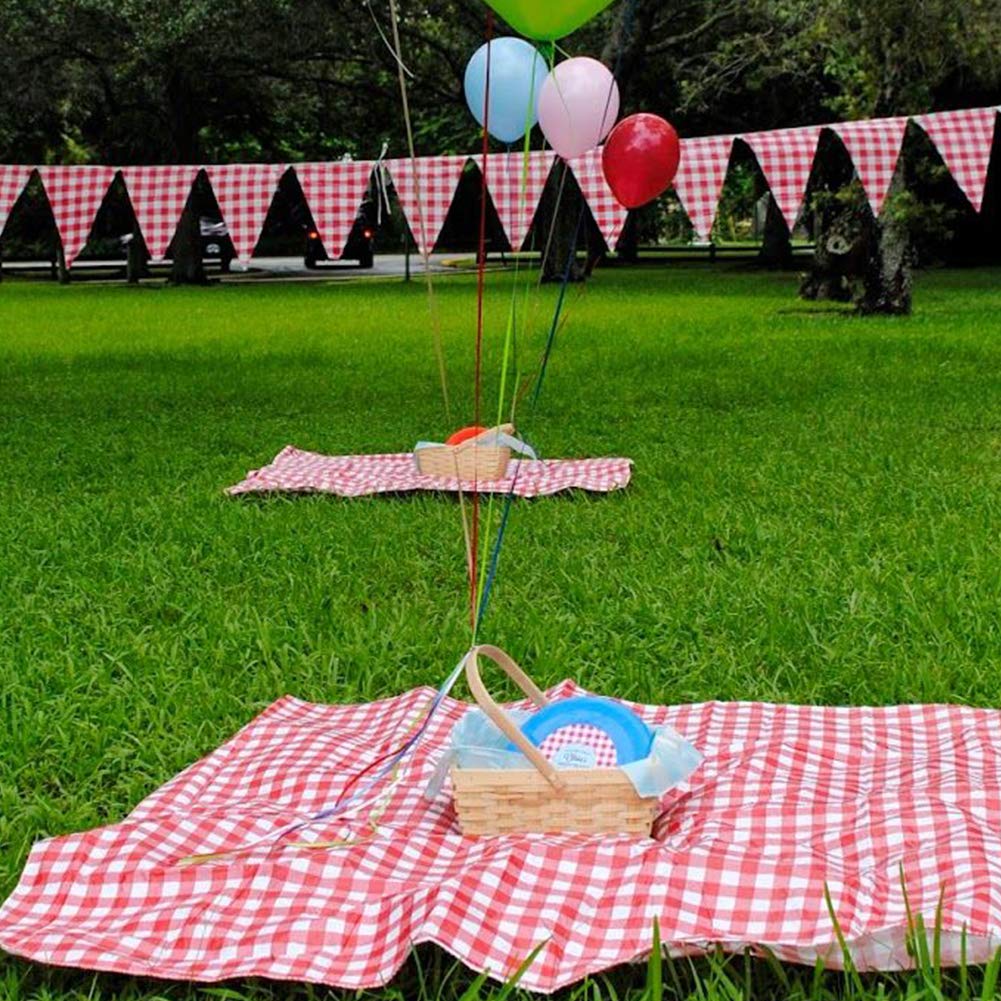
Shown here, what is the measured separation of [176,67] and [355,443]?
17574 millimetres

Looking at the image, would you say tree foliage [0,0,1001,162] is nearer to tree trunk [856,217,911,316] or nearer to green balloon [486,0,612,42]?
tree trunk [856,217,911,316]

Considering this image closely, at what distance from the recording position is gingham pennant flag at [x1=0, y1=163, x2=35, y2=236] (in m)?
9.43

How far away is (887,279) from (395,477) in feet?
32.0

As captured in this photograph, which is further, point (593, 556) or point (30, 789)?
point (593, 556)

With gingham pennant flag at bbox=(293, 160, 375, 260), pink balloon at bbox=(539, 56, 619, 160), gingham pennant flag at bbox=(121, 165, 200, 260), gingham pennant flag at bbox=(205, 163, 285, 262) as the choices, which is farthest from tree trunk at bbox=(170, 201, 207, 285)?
pink balloon at bbox=(539, 56, 619, 160)

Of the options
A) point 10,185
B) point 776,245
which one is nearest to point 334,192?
point 10,185

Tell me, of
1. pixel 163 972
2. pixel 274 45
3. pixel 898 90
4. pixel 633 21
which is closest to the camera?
pixel 163 972

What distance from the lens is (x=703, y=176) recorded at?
9.32 meters

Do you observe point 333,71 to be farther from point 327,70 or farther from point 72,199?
point 72,199

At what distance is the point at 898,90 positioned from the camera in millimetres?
13852

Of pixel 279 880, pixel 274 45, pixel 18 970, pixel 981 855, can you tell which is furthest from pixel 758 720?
pixel 274 45

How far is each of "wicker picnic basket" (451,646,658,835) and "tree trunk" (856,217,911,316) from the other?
12869 millimetres

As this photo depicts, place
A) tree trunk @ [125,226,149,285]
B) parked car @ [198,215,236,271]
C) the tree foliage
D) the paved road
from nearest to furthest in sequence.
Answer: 1. the tree foliage
2. tree trunk @ [125,226,149,285]
3. the paved road
4. parked car @ [198,215,236,271]

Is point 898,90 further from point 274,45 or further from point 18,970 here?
point 18,970
